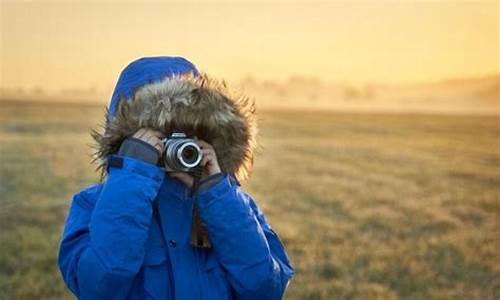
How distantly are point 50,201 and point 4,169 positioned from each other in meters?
1.35

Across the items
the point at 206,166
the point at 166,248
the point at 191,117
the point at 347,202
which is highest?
the point at 191,117

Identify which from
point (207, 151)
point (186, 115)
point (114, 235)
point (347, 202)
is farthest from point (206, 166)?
point (347, 202)

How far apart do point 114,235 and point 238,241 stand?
1.02 ft

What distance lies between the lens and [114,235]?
1912 millimetres

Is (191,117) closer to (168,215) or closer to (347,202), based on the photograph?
(168,215)

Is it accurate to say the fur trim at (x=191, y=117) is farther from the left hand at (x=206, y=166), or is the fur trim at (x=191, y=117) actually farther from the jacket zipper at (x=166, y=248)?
the jacket zipper at (x=166, y=248)

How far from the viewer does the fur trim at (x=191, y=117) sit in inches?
81.7

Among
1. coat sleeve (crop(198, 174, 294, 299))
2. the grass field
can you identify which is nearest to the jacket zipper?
coat sleeve (crop(198, 174, 294, 299))

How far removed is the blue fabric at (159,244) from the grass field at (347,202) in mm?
525

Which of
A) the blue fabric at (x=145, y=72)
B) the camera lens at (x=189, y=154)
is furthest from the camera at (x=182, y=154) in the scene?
the blue fabric at (x=145, y=72)

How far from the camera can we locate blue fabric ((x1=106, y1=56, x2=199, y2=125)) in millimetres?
2246

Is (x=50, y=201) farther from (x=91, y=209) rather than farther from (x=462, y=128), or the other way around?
(x=462, y=128)

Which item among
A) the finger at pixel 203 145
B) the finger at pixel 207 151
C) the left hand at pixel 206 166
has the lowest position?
the left hand at pixel 206 166

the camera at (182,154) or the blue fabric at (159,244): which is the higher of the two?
the camera at (182,154)
